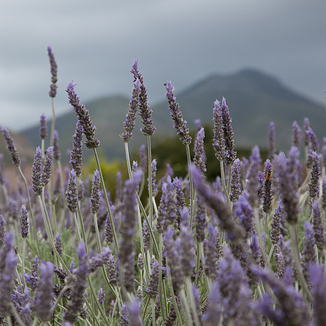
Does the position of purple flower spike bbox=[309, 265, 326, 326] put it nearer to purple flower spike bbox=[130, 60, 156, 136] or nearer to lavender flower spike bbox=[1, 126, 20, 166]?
purple flower spike bbox=[130, 60, 156, 136]

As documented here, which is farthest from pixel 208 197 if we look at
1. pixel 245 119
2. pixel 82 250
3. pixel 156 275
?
pixel 245 119

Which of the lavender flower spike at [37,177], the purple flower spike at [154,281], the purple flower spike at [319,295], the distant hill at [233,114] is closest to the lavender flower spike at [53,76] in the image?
the lavender flower spike at [37,177]

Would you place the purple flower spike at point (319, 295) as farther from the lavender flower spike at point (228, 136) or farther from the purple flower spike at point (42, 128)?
the purple flower spike at point (42, 128)

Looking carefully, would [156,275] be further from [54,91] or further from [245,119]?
[245,119]

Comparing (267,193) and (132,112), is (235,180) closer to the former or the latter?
(267,193)

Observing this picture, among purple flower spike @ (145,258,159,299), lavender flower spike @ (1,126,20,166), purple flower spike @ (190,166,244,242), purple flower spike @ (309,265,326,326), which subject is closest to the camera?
purple flower spike @ (309,265,326,326)

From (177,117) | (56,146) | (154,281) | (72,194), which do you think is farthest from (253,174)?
(56,146)

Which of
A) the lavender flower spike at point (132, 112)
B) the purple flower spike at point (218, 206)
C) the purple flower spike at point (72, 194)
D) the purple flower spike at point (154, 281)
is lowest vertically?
the purple flower spike at point (154, 281)

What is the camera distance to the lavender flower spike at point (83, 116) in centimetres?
190

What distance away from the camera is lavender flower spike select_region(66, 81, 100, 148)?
1897 millimetres

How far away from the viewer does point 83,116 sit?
1.92 meters

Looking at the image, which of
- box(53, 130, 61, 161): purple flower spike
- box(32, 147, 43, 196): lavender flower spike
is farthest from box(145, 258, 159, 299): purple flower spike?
box(53, 130, 61, 161): purple flower spike

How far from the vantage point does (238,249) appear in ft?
4.62

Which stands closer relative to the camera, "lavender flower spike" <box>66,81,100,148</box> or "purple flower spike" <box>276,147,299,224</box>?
"purple flower spike" <box>276,147,299,224</box>
